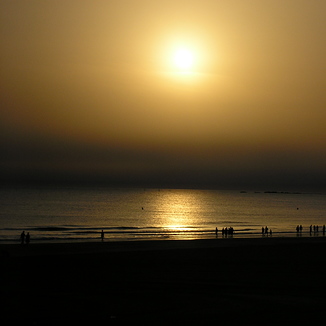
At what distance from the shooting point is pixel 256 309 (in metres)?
13.7

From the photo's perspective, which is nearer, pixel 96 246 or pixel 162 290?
pixel 162 290

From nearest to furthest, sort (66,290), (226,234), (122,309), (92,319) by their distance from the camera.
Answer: (92,319)
(122,309)
(66,290)
(226,234)

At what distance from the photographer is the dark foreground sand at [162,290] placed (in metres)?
12.8

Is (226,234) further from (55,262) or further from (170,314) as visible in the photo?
(170,314)

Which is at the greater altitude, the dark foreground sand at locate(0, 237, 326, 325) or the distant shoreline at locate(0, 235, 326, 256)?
the distant shoreline at locate(0, 235, 326, 256)

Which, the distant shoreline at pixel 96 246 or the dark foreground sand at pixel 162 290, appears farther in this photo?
the distant shoreline at pixel 96 246

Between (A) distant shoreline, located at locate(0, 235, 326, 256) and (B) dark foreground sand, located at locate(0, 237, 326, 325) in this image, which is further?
(A) distant shoreline, located at locate(0, 235, 326, 256)

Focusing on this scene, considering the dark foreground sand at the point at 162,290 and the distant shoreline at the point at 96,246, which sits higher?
the distant shoreline at the point at 96,246

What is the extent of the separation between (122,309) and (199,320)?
2660 mm

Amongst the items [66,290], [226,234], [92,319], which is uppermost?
[226,234]

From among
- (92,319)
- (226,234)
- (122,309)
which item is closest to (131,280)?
(122,309)

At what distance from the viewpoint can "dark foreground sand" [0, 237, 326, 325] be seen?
12.8m

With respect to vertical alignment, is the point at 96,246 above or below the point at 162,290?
above

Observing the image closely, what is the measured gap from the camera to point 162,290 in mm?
16609
